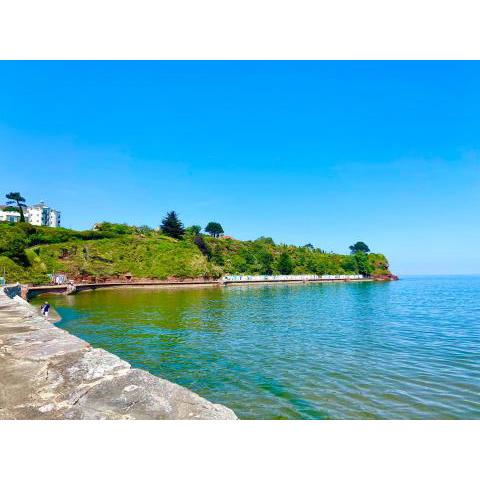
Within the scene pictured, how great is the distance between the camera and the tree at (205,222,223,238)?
112438 millimetres

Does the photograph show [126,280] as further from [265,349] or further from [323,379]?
[323,379]

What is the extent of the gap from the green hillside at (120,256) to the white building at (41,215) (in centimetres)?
4968

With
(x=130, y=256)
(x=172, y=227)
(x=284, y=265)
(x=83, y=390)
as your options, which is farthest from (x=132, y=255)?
(x=83, y=390)

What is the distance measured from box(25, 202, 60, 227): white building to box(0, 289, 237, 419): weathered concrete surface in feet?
381

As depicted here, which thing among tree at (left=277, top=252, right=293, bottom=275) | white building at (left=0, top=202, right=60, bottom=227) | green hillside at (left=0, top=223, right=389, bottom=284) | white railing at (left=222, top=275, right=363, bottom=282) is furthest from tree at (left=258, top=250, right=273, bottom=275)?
white building at (left=0, top=202, right=60, bottom=227)

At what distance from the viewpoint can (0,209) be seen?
103500 mm

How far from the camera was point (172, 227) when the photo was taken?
82625 millimetres

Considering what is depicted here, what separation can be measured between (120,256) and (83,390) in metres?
60.8

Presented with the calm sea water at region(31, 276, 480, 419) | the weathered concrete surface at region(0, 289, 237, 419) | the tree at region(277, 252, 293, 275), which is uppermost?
the tree at region(277, 252, 293, 275)

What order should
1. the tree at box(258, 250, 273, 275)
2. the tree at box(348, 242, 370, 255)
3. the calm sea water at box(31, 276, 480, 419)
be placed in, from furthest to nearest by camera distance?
the tree at box(348, 242, 370, 255)
the tree at box(258, 250, 273, 275)
the calm sea water at box(31, 276, 480, 419)

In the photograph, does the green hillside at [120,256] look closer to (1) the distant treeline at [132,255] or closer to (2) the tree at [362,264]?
(1) the distant treeline at [132,255]

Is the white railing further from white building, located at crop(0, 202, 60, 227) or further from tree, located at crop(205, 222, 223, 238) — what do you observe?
white building, located at crop(0, 202, 60, 227)

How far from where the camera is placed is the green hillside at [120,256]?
49.6 meters

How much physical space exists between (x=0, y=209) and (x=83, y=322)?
101588 mm
